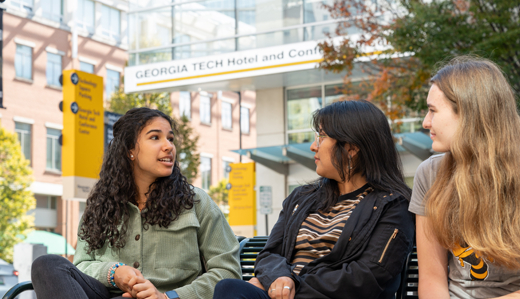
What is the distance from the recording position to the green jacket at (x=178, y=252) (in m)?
3.54

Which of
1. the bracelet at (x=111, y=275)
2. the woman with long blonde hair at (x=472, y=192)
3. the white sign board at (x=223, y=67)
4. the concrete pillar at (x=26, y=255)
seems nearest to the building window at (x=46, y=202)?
the white sign board at (x=223, y=67)

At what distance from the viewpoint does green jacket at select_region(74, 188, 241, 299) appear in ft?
11.6

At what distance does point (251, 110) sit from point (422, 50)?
40.3 meters

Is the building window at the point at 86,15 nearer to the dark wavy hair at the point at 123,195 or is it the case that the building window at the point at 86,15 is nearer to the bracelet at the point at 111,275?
the dark wavy hair at the point at 123,195

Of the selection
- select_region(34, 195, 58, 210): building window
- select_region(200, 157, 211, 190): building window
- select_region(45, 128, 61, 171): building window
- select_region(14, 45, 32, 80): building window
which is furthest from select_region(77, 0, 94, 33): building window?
select_region(200, 157, 211, 190): building window

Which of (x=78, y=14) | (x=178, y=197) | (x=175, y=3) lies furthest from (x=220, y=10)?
(x=78, y=14)

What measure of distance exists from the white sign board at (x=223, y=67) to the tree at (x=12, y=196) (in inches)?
397

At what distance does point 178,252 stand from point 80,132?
11.0 metres

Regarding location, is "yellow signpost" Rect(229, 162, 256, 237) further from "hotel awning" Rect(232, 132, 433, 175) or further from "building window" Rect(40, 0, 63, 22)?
"building window" Rect(40, 0, 63, 22)

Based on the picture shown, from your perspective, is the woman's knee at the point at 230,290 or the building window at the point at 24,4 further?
the building window at the point at 24,4

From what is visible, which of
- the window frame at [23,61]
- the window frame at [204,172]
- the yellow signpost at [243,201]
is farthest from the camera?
the window frame at [204,172]

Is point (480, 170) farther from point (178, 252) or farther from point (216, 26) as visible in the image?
point (216, 26)

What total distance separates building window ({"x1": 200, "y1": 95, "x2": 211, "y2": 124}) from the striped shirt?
138 feet

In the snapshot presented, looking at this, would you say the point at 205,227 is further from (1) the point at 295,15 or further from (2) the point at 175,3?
(2) the point at 175,3
